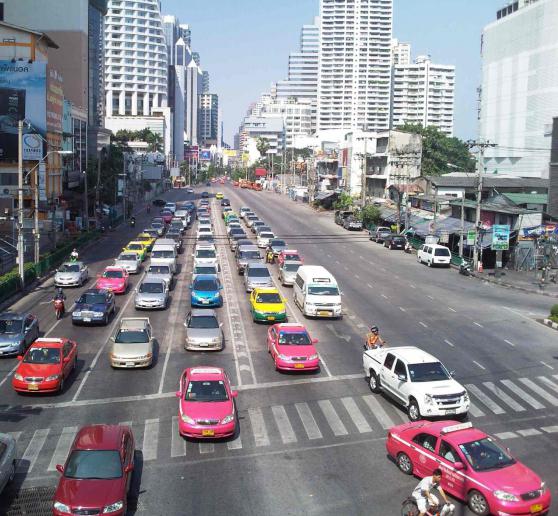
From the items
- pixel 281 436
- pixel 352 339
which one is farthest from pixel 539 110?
pixel 281 436

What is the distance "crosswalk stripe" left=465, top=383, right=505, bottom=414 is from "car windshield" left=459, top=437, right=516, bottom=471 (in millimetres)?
6354

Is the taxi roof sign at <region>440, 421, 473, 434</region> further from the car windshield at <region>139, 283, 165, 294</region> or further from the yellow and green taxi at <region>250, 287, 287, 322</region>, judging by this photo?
the car windshield at <region>139, 283, 165, 294</region>

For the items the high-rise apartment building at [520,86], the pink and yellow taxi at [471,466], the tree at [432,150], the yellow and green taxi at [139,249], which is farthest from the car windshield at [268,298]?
the tree at [432,150]

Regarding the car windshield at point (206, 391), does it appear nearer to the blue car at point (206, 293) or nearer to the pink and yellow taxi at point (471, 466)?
the pink and yellow taxi at point (471, 466)

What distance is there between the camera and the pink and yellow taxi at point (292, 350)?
26.0m

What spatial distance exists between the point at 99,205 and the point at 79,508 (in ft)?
247

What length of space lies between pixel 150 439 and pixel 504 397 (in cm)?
1178

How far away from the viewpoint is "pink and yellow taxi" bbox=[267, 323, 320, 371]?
26.0 metres

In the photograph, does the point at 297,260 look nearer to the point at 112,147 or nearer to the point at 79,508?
the point at 79,508

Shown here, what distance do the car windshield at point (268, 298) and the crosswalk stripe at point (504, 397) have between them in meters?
12.3

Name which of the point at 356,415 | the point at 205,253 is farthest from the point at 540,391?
the point at 205,253

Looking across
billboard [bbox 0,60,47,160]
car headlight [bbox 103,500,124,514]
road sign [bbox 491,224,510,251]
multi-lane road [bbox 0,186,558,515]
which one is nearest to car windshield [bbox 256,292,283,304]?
multi-lane road [bbox 0,186,558,515]

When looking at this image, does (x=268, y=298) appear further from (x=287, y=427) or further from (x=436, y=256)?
(x=436, y=256)

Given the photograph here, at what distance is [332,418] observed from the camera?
21.7 metres
